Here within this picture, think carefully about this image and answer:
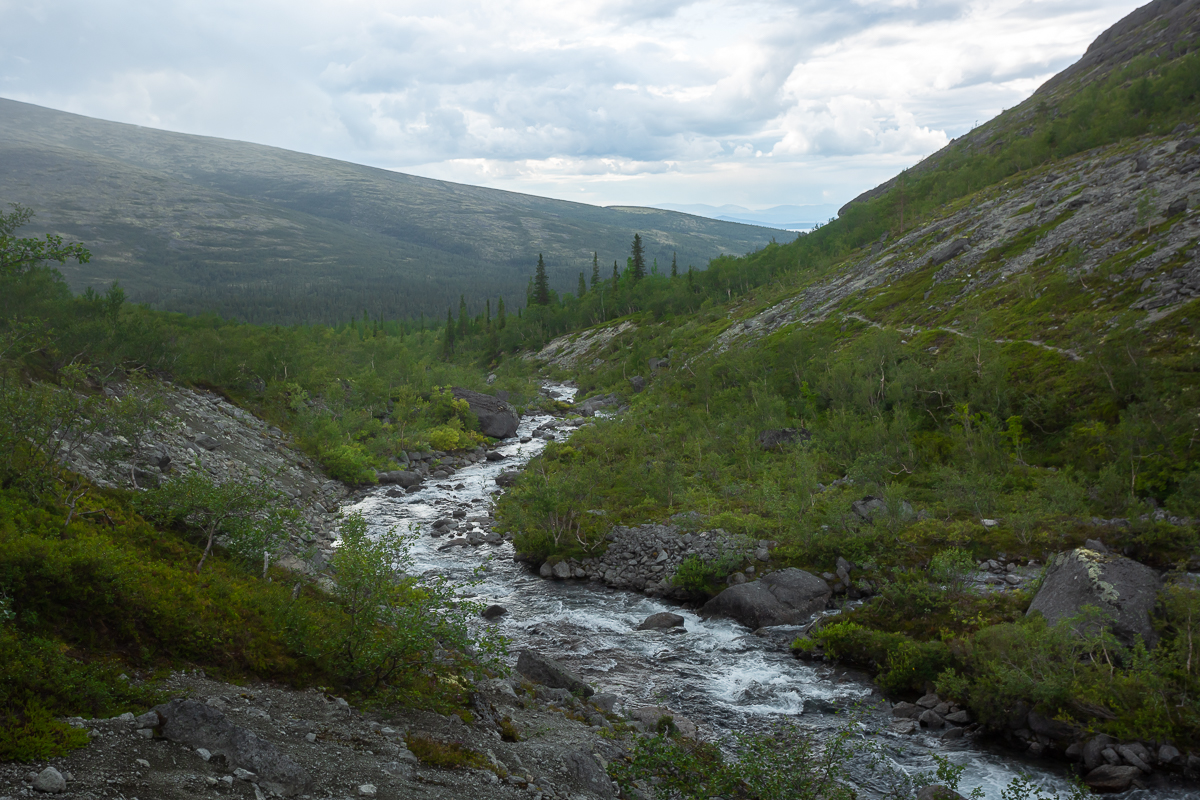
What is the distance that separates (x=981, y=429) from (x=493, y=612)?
32.7 meters

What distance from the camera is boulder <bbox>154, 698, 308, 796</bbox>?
1023 centimetres

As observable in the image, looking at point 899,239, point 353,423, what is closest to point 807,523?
point 353,423

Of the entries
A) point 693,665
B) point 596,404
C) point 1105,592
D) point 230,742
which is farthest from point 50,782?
point 596,404

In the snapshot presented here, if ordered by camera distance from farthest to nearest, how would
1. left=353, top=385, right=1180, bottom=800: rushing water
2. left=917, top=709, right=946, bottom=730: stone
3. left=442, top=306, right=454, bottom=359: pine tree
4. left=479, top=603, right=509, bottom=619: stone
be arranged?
1. left=442, top=306, right=454, bottom=359: pine tree
2. left=479, top=603, right=509, bottom=619: stone
3. left=917, top=709, right=946, bottom=730: stone
4. left=353, top=385, right=1180, bottom=800: rushing water

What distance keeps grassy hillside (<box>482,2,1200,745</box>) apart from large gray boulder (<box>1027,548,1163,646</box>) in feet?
2.36

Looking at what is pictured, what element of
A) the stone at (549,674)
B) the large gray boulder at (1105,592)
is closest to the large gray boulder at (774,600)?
the large gray boulder at (1105,592)

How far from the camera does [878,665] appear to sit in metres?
21.9

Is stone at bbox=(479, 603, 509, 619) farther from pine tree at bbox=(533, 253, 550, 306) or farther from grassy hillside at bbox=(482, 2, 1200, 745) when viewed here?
pine tree at bbox=(533, 253, 550, 306)

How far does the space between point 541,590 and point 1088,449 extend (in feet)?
104

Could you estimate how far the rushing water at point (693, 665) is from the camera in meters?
17.6

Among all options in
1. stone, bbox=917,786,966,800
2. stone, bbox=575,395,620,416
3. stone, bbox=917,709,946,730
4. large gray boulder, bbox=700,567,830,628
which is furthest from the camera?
Result: stone, bbox=575,395,620,416

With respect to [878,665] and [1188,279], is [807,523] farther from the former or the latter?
[1188,279]

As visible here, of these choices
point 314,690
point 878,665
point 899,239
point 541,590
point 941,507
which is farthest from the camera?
point 899,239

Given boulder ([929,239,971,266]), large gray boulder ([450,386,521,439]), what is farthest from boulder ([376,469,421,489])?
boulder ([929,239,971,266])
